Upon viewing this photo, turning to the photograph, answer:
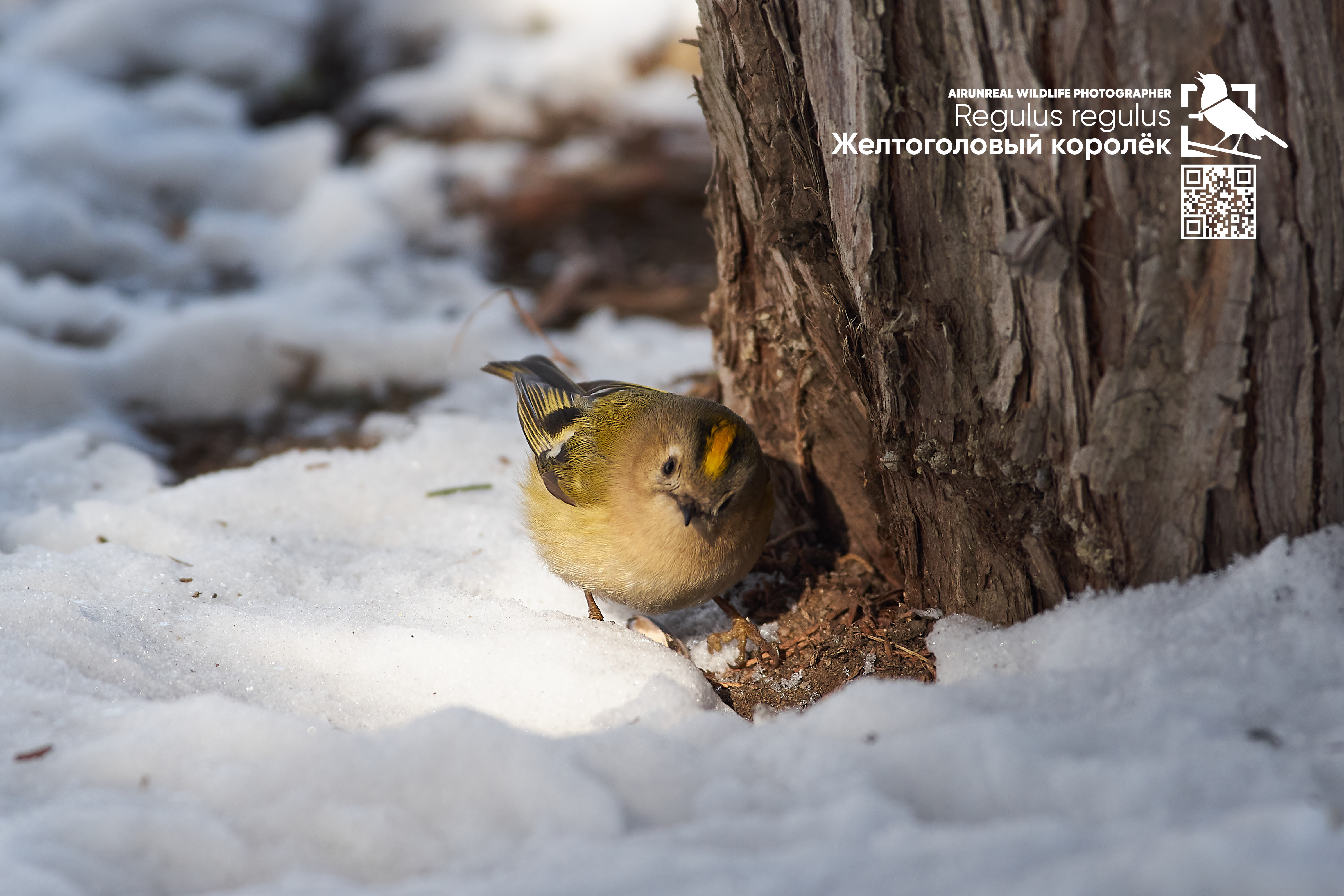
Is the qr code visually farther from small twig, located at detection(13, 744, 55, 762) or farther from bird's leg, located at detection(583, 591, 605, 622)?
small twig, located at detection(13, 744, 55, 762)

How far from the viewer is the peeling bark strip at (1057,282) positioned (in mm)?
1949

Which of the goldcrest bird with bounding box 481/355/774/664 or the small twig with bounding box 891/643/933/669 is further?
the goldcrest bird with bounding box 481/355/774/664

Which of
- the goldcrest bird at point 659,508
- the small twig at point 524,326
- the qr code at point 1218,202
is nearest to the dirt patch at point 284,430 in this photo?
the small twig at point 524,326

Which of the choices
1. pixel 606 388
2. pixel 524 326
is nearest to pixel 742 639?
pixel 606 388

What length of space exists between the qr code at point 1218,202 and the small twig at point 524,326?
9.40ft

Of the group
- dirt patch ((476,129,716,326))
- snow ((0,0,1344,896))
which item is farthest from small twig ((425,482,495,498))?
dirt patch ((476,129,716,326))

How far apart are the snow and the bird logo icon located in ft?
3.20

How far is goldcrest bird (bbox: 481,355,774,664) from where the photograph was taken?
117 inches

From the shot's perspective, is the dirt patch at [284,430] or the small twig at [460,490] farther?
the dirt patch at [284,430]

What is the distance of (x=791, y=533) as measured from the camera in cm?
359

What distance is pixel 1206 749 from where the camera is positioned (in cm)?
187

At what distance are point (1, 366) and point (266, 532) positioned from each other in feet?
7.77

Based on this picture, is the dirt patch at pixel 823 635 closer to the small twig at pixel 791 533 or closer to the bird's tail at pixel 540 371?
the small twig at pixel 791 533

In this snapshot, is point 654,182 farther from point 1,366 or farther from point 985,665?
point 985,665
